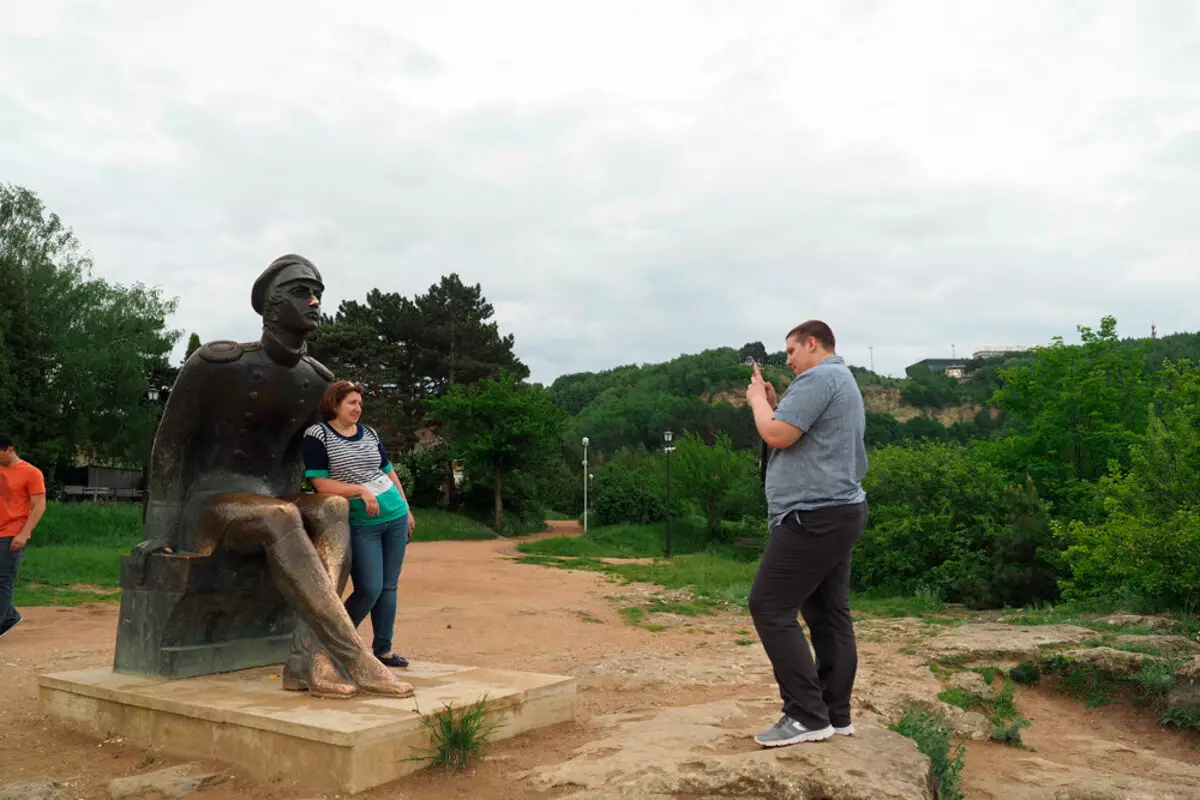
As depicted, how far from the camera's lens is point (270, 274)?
190 inches

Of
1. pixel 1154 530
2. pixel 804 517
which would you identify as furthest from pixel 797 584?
pixel 1154 530

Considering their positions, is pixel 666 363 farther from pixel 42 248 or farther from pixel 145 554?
pixel 145 554

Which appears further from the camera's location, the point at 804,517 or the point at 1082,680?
the point at 1082,680

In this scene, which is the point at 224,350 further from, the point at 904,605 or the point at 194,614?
the point at 904,605

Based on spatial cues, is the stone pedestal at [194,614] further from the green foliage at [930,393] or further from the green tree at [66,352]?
the green foliage at [930,393]

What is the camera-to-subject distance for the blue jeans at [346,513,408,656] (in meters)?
4.67

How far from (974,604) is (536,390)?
78.2 ft

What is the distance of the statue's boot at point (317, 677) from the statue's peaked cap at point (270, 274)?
1841 mm

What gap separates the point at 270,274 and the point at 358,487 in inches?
49.2

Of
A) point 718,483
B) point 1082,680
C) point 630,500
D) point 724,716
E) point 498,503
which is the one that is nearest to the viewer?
point 724,716

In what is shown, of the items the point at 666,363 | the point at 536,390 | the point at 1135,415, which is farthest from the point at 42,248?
the point at 666,363

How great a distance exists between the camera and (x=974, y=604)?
14672mm

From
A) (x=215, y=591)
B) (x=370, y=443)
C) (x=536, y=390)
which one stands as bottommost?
(x=215, y=591)

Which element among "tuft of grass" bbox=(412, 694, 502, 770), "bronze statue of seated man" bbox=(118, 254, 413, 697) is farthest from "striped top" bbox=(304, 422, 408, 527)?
"tuft of grass" bbox=(412, 694, 502, 770)
